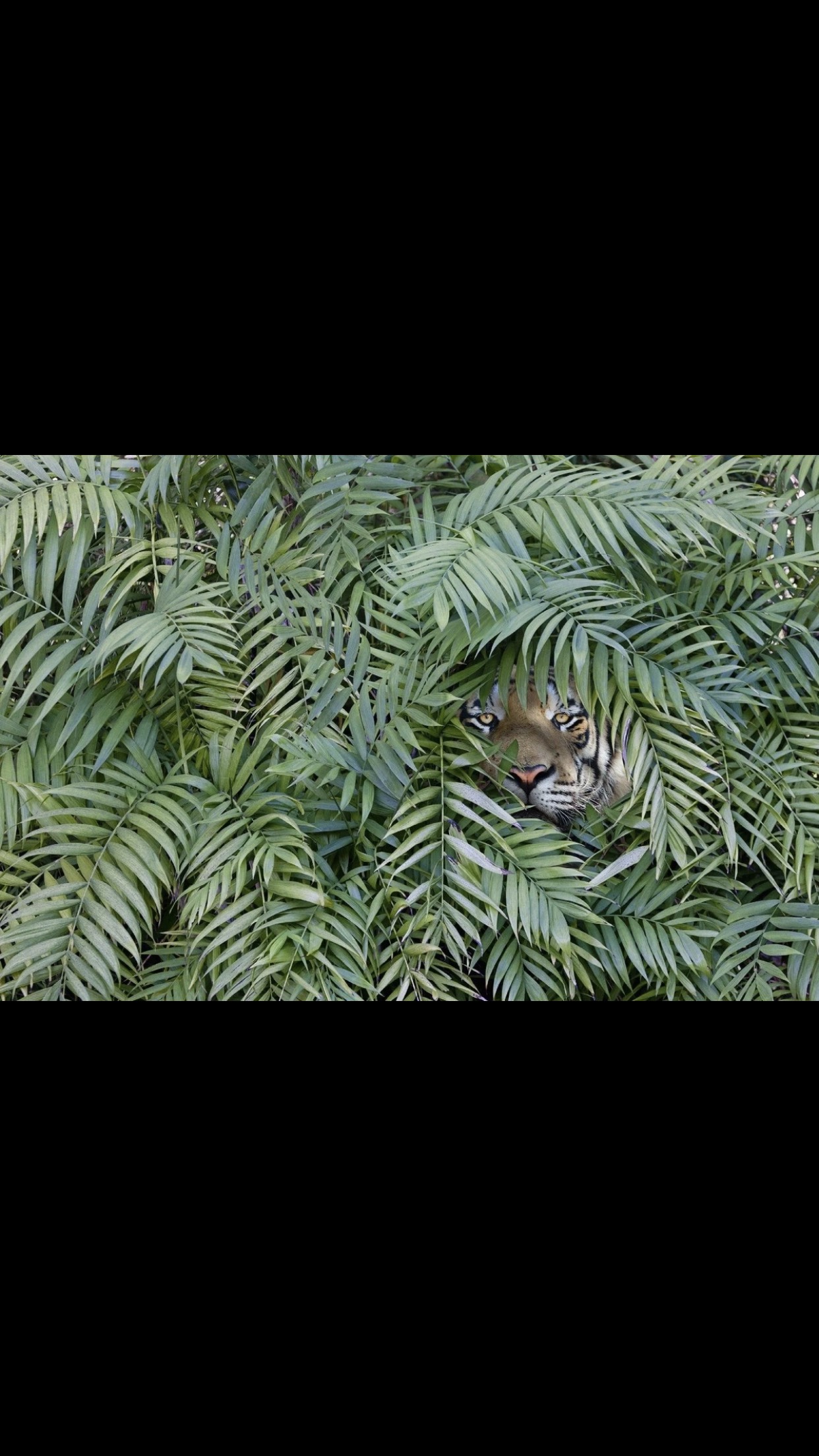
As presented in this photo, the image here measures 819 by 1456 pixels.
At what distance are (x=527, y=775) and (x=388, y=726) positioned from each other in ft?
1.12

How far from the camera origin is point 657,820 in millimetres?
2174

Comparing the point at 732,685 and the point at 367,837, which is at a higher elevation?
the point at 732,685

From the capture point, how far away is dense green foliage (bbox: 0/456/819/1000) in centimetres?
214

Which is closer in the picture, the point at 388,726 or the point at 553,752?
the point at 388,726

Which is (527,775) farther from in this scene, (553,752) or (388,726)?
(388,726)

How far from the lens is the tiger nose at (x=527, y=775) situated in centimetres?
228

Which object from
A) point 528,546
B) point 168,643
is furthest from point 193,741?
point 528,546

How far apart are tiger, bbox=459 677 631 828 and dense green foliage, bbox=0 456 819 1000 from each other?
0.05 metres

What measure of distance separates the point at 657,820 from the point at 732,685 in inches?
13.9

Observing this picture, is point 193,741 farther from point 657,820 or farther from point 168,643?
point 657,820

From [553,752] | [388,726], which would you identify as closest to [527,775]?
[553,752]

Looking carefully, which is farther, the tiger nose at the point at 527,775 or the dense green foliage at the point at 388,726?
the tiger nose at the point at 527,775

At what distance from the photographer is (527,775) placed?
2.28 metres

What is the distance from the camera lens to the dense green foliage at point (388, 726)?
214cm
